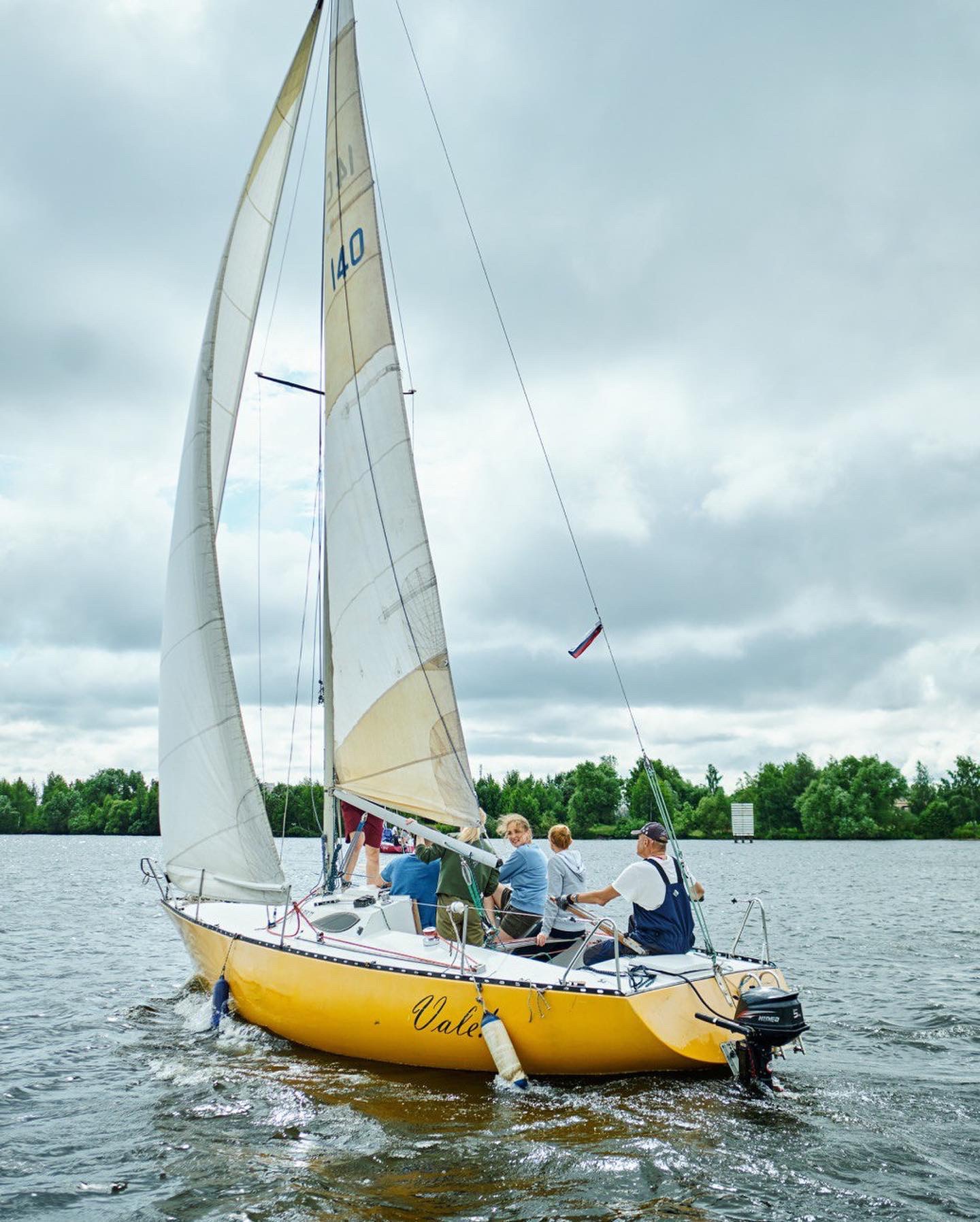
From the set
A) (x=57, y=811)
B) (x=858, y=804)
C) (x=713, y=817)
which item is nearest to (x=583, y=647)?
(x=858, y=804)

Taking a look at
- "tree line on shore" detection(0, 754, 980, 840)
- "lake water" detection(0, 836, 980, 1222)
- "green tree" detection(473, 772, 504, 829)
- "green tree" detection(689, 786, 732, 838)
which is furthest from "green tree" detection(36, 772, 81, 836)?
"lake water" detection(0, 836, 980, 1222)

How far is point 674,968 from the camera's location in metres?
8.23

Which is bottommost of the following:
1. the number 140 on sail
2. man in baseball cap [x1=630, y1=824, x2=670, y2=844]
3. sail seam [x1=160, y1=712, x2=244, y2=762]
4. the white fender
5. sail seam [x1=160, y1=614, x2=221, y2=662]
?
the white fender

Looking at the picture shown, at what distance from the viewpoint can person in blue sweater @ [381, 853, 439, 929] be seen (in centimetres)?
1030

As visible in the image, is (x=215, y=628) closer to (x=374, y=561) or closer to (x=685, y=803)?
(x=374, y=561)

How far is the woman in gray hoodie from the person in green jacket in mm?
612

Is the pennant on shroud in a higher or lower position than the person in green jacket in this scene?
higher

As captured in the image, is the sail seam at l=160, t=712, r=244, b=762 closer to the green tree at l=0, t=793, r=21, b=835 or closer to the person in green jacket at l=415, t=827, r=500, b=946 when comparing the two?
the person in green jacket at l=415, t=827, r=500, b=946

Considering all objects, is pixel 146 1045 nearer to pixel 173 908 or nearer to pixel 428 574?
pixel 173 908

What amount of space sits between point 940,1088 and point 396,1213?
5.50 meters

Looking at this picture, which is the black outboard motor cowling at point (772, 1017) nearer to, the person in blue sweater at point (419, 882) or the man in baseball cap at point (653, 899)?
the man in baseball cap at point (653, 899)

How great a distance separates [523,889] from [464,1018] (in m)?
2.09

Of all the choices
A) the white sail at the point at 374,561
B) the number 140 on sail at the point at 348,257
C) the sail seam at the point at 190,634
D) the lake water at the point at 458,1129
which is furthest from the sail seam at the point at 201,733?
the number 140 on sail at the point at 348,257

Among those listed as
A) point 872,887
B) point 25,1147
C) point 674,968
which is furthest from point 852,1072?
point 872,887
